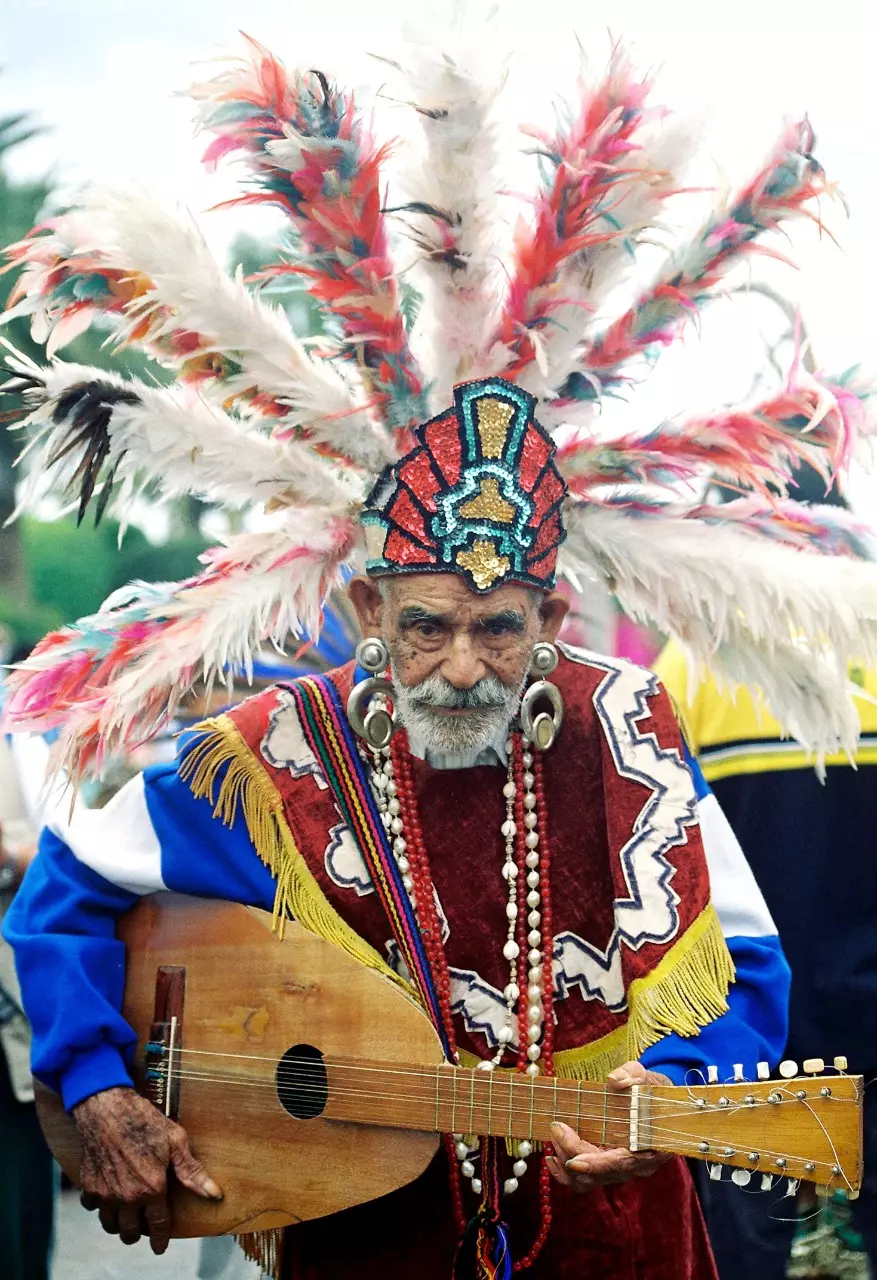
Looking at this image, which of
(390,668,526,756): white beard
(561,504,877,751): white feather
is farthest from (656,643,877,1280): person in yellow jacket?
(390,668,526,756): white beard

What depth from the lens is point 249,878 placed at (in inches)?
106

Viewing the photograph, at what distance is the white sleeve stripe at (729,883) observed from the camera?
8.61 ft

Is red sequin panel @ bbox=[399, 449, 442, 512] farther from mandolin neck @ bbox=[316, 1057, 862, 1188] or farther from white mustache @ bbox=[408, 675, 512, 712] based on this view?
mandolin neck @ bbox=[316, 1057, 862, 1188]

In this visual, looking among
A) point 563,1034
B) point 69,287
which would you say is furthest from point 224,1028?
point 69,287

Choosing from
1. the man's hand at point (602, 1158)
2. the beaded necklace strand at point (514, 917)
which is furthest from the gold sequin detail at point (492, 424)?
the man's hand at point (602, 1158)

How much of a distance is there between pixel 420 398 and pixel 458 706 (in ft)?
1.96

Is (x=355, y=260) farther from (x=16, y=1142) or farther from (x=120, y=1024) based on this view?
(x=16, y=1142)

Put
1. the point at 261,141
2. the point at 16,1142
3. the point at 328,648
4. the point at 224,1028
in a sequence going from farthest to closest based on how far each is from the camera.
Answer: the point at 328,648 → the point at 16,1142 → the point at 224,1028 → the point at 261,141

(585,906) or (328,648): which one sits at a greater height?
(328,648)

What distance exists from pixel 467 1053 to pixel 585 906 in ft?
1.19

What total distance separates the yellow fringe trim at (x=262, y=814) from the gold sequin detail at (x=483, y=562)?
1.97 ft

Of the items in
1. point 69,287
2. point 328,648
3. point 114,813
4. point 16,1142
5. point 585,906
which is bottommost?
point 16,1142

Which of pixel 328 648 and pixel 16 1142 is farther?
pixel 328 648

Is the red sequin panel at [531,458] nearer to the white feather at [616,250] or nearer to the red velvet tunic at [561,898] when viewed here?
the white feather at [616,250]
